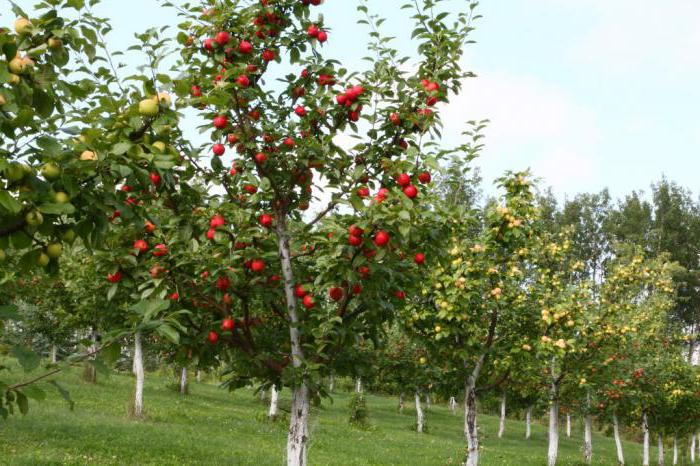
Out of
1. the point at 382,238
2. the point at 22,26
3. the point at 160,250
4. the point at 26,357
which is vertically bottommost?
the point at 26,357

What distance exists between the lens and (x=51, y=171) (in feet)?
8.16

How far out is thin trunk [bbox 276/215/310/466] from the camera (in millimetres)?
5711

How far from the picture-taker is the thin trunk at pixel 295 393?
225 inches

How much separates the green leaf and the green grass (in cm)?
502

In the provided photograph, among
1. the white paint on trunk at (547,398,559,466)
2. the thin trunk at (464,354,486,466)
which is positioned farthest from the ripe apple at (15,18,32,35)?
the white paint on trunk at (547,398,559,466)

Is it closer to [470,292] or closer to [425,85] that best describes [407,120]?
[425,85]

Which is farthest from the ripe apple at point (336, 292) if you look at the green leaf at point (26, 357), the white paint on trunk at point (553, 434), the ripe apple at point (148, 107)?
the white paint on trunk at point (553, 434)

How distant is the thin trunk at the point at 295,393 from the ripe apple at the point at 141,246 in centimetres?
135

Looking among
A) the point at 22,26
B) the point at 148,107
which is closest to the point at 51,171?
the point at 148,107

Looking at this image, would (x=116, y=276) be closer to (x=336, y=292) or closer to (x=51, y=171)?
(x=336, y=292)

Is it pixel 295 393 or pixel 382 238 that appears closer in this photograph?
pixel 382 238

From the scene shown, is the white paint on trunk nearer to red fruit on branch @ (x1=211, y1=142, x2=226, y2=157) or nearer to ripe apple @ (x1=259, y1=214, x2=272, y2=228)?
ripe apple @ (x1=259, y1=214, x2=272, y2=228)

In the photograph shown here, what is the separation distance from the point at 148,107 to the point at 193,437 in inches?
620

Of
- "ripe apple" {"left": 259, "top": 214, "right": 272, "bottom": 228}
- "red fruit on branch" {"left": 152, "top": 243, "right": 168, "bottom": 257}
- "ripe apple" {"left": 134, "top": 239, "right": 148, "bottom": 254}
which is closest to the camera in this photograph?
"ripe apple" {"left": 134, "top": 239, "right": 148, "bottom": 254}
